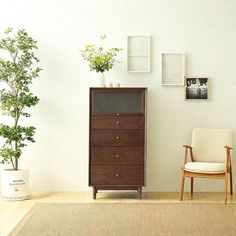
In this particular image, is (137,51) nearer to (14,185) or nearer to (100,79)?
(100,79)

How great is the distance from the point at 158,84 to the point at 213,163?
4.33 feet

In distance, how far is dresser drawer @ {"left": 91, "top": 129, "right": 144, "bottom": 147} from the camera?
20.0 feet

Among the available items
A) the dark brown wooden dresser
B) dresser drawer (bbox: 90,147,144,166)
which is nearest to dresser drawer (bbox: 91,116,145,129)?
the dark brown wooden dresser

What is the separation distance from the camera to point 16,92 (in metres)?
6.19

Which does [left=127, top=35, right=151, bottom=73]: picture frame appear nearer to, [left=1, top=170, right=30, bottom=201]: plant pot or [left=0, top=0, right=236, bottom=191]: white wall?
[left=0, top=0, right=236, bottom=191]: white wall

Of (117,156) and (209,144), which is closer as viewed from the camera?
→ (117,156)

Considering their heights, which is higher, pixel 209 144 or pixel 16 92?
pixel 16 92

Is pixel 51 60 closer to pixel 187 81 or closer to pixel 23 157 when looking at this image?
pixel 23 157

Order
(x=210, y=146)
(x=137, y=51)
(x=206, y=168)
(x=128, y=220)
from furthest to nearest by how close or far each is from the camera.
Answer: (x=137, y=51), (x=210, y=146), (x=206, y=168), (x=128, y=220)

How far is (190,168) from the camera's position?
19.4ft

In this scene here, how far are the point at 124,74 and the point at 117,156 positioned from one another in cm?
117

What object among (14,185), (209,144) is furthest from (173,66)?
(14,185)

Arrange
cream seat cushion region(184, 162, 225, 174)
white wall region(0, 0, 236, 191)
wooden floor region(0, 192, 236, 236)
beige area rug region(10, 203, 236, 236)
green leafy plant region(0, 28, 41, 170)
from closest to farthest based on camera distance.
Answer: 1. beige area rug region(10, 203, 236, 236)
2. wooden floor region(0, 192, 236, 236)
3. cream seat cushion region(184, 162, 225, 174)
4. green leafy plant region(0, 28, 41, 170)
5. white wall region(0, 0, 236, 191)

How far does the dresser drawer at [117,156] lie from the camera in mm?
6074
